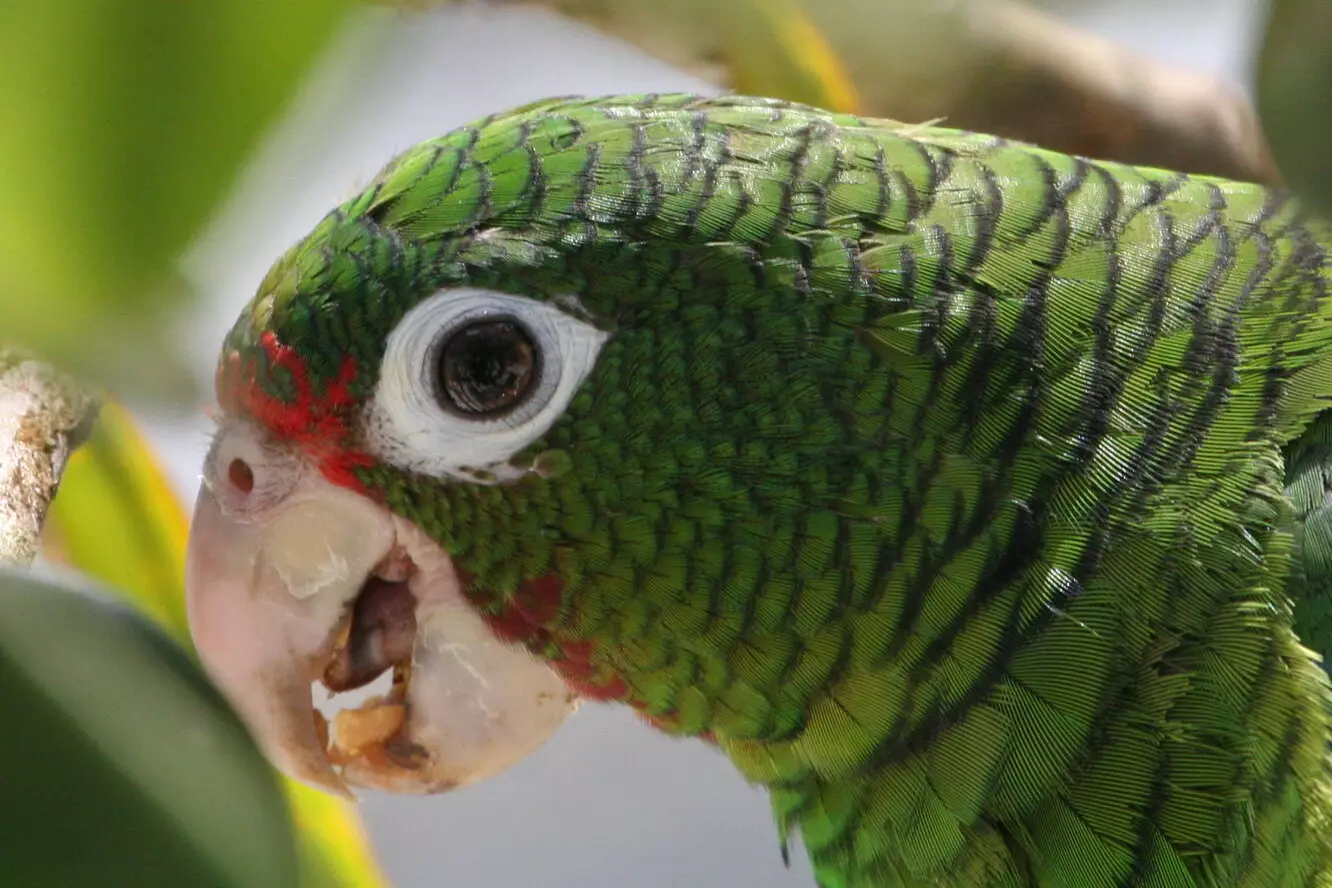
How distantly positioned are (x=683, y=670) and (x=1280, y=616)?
0.38 metres

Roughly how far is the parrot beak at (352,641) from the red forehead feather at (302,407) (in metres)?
0.03

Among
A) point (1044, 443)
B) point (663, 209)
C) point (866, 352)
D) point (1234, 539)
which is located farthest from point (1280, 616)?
point (663, 209)

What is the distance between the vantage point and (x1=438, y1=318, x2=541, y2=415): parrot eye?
2.38 feet

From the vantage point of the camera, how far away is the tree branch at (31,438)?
29 centimetres

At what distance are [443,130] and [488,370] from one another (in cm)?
15

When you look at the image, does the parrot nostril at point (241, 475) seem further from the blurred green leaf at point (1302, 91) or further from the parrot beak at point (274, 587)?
the blurred green leaf at point (1302, 91)

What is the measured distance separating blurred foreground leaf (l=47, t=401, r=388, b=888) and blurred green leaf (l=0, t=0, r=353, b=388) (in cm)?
9

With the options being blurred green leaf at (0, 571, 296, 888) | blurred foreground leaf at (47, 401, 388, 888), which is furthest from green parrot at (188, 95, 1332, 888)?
blurred green leaf at (0, 571, 296, 888)

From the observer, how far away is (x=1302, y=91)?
8.0 inches

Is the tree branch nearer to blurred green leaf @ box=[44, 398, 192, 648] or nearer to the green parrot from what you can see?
blurred green leaf @ box=[44, 398, 192, 648]

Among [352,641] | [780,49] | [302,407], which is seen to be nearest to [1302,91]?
[780,49]

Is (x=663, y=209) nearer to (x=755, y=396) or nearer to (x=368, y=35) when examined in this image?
(x=755, y=396)

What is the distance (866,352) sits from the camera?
2.36 feet

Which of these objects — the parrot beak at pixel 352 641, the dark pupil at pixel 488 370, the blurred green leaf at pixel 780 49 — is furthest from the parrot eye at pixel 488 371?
the blurred green leaf at pixel 780 49
